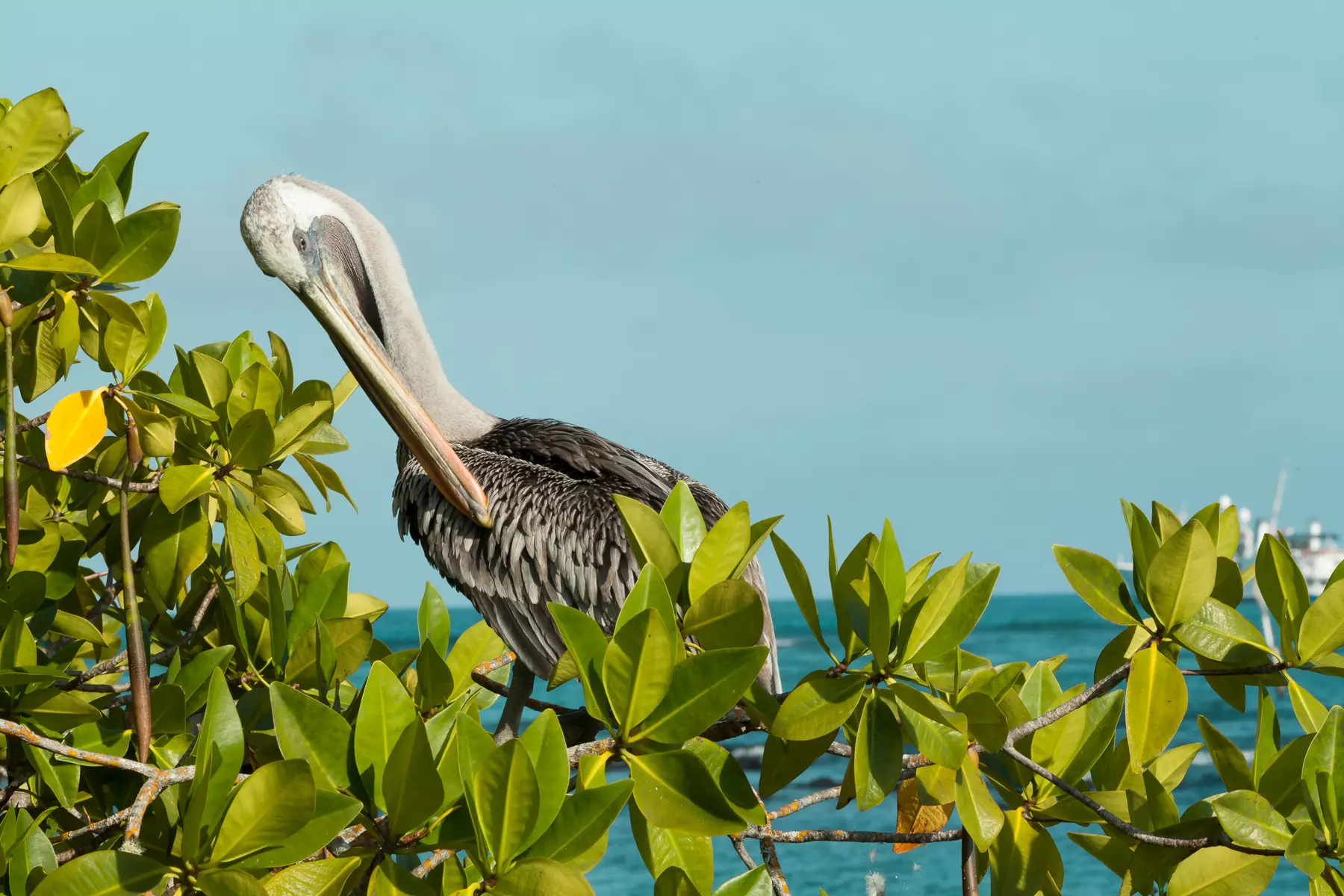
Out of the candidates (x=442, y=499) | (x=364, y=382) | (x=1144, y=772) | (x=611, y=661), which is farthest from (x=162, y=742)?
(x=442, y=499)

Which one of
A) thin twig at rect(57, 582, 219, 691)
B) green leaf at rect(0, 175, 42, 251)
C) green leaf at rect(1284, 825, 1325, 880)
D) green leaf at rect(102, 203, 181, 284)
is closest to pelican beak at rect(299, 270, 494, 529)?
thin twig at rect(57, 582, 219, 691)

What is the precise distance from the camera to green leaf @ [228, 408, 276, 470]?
2.03 m

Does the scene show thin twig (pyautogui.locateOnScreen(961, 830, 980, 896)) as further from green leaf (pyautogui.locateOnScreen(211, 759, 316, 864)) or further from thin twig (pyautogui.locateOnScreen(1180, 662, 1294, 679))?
green leaf (pyautogui.locateOnScreen(211, 759, 316, 864))

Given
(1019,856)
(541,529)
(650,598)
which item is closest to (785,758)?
(650,598)

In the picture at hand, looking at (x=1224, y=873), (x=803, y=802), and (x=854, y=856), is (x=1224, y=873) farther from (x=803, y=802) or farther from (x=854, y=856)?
(x=854, y=856)

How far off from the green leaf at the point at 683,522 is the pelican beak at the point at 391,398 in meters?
2.12

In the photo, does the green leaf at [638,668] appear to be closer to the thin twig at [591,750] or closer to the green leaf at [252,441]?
the thin twig at [591,750]

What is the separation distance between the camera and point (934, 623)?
1491 millimetres

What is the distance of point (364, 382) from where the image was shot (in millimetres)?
3881

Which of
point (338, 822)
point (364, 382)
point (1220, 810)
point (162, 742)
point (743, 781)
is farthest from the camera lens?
point (364, 382)

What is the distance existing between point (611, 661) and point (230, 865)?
462 mm

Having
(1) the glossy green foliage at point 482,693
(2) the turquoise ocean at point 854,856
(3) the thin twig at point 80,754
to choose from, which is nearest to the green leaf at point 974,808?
(1) the glossy green foliage at point 482,693

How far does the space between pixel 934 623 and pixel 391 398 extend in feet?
8.54

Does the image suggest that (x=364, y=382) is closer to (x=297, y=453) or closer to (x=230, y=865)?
(x=297, y=453)
